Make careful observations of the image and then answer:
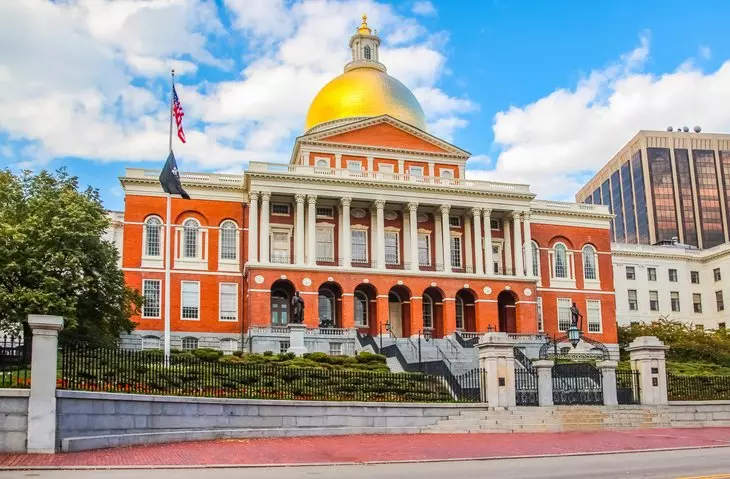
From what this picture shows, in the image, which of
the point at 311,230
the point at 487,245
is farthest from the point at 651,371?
the point at 311,230

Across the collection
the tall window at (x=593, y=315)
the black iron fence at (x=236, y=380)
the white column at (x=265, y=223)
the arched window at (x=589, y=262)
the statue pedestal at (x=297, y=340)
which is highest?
the white column at (x=265, y=223)

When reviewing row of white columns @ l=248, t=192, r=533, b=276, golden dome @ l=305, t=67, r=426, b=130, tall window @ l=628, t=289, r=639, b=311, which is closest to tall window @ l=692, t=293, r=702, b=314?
tall window @ l=628, t=289, r=639, b=311

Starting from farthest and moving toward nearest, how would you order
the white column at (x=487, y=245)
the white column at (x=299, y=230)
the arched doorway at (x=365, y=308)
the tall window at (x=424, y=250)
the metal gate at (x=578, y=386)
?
the tall window at (x=424, y=250)
the white column at (x=487, y=245)
the arched doorway at (x=365, y=308)
the white column at (x=299, y=230)
the metal gate at (x=578, y=386)

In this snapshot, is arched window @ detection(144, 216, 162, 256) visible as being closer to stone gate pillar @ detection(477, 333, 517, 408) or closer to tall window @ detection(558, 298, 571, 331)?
tall window @ detection(558, 298, 571, 331)

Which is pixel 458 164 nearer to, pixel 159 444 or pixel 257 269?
pixel 257 269

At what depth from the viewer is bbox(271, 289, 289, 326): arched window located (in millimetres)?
59438

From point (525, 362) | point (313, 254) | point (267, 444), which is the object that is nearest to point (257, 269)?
point (313, 254)

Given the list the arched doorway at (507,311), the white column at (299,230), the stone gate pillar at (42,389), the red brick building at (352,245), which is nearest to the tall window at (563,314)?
the red brick building at (352,245)

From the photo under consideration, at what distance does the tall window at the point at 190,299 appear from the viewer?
5856 cm

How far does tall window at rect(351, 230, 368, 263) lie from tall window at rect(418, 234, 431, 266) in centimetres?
398

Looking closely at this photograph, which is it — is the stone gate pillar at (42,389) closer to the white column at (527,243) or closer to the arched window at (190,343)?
the arched window at (190,343)

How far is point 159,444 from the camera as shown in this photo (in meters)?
22.9

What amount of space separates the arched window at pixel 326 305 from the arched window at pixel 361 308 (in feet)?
5.96

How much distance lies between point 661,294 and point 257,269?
46830mm
